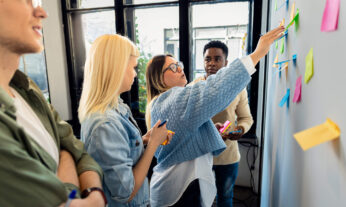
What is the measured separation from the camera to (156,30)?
8.47ft

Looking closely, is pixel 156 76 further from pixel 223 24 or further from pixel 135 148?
pixel 223 24

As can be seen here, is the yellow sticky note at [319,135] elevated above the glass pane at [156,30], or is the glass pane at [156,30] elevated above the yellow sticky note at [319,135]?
the glass pane at [156,30]

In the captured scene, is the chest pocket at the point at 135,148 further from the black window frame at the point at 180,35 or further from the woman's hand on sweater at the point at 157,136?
the black window frame at the point at 180,35

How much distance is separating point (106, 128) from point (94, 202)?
0.92ft

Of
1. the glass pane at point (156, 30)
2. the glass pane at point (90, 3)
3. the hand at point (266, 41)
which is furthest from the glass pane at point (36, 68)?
the hand at point (266, 41)

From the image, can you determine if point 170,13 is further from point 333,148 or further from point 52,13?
point 333,148

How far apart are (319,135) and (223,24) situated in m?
2.15

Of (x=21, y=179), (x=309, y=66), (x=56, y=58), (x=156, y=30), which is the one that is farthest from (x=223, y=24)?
(x=21, y=179)

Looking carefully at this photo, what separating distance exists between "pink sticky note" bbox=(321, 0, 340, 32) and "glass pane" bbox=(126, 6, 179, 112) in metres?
2.14

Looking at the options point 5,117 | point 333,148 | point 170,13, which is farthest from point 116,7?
point 333,148

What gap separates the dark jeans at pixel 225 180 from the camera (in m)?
→ 1.61

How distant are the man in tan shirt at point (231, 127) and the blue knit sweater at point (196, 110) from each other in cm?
46

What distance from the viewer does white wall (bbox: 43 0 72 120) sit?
2.70m

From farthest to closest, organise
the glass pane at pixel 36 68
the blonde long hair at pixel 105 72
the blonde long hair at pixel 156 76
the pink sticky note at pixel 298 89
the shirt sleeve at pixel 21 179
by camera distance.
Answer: the glass pane at pixel 36 68, the blonde long hair at pixel 156 76, the blonde long hair at pixel 105 72, the pink sticky note at pixel 298 89, the shirt sleeve at pixel 21 179
